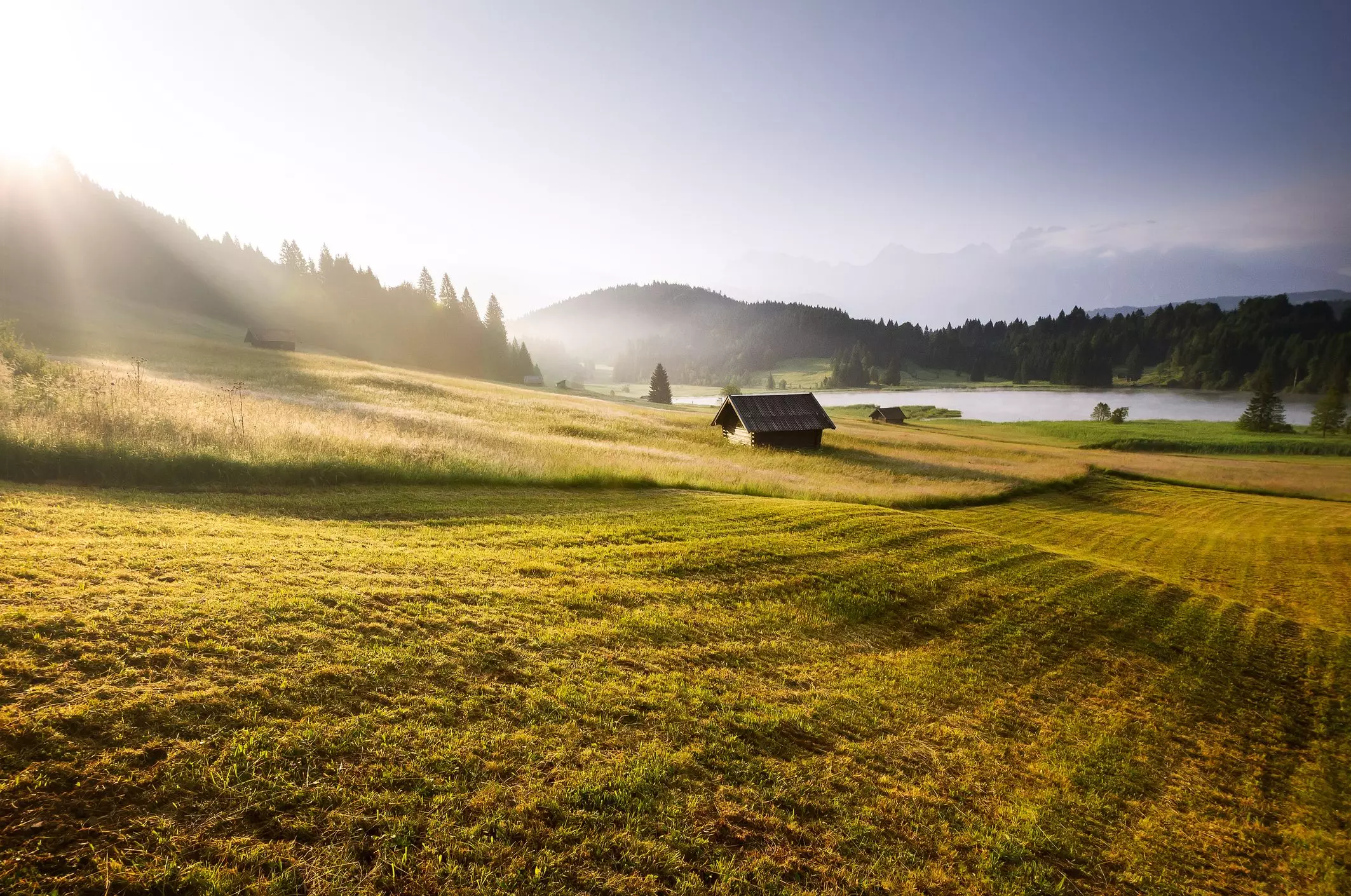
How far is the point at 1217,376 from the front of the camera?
383ft

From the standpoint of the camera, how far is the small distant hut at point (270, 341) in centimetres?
6034

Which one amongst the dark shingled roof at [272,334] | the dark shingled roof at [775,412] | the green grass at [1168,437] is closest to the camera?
the dark shingled roof at [775,412]

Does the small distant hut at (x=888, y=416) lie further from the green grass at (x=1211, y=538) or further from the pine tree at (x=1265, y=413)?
the pine tree at (x=1265, y=413)

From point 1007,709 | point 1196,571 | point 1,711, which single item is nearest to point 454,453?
point 1,711

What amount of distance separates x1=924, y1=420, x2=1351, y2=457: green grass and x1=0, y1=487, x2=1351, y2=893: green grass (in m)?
64.1

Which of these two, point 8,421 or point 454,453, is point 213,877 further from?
point 454,453

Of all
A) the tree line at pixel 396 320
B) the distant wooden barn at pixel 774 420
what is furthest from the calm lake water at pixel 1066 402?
the distant wooden barn at pixel 774 420

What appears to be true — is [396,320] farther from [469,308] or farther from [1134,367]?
[1134,367]

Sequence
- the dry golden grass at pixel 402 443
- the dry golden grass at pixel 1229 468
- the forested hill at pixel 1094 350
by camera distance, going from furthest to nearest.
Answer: the forested hill at pixel 1094 350
the dry golden grass at pixel 1229 468
the dry golden grass at pixel 402 443

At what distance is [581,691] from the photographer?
584cm

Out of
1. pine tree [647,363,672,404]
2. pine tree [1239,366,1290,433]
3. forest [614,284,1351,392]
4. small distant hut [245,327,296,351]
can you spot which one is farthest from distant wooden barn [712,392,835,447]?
forest [614,284,1351,392]

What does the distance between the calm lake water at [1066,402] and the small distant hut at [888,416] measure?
2384cm

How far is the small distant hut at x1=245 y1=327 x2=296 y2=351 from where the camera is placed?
60344 mm

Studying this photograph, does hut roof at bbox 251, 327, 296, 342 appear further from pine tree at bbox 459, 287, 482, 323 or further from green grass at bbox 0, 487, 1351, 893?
green grass at bbox 0, 487, 1351, 893
